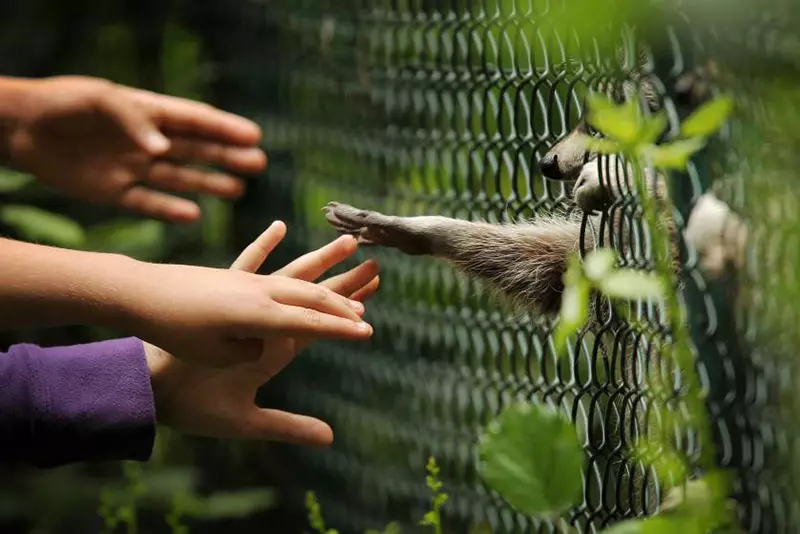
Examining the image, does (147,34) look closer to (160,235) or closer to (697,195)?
(160,235)

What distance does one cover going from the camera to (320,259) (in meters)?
2.03

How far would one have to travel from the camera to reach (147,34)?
16.2 ft

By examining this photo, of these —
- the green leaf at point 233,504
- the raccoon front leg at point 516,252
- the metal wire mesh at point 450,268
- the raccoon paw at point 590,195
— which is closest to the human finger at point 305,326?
the metal wire mesh at point 450,268

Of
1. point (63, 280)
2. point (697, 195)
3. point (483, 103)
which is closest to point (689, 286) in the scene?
point (697, 195)

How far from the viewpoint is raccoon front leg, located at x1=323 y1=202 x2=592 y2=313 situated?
8.64 ft

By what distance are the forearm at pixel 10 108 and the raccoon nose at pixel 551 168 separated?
2.92 feet

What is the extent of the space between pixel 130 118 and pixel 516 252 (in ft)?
2.73

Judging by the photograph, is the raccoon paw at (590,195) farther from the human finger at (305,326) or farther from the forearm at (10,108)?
the forearm at (10,108)

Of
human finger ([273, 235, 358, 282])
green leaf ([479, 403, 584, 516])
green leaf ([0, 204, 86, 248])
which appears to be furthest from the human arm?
green leaf ([0, 204, 86, 248])

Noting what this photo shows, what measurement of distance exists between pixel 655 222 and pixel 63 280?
96 cm

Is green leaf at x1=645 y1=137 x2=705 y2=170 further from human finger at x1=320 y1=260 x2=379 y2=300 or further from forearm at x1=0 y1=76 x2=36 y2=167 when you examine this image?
forearm at x1=0 y1=76 x2=36 y2=167

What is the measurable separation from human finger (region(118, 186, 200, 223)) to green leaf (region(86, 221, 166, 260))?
1.97 m

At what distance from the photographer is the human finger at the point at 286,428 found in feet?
7.34

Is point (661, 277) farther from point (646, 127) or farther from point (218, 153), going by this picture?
point (218, 153)
